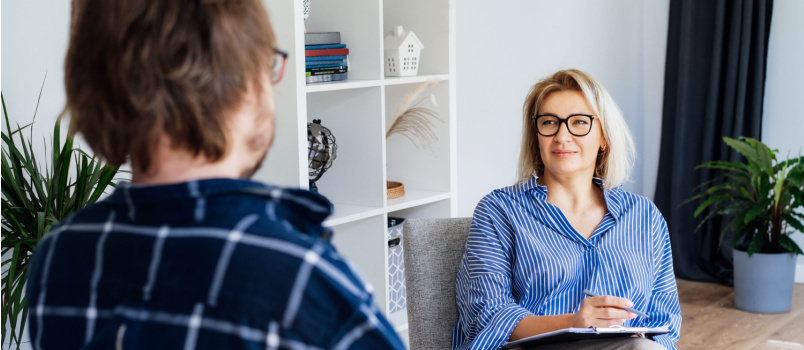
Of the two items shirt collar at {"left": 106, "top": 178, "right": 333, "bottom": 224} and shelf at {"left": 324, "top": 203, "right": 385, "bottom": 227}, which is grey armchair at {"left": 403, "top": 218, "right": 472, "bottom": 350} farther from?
shirt collar at {"left": 106, "top": 178, "right": 333, "bottom": 224}

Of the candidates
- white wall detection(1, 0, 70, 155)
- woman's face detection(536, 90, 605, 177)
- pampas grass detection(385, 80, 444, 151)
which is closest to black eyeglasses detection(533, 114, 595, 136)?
woman's face detection(536, 90, 605, 177)

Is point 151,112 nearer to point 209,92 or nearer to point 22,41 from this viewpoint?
point 209,92

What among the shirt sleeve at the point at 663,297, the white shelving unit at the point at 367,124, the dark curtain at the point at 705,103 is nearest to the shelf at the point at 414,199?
the white shelving unit at the point at 367,124

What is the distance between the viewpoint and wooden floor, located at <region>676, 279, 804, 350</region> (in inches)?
130

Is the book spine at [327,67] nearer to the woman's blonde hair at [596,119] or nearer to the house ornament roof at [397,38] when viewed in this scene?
the house ornament roof at [397,38]

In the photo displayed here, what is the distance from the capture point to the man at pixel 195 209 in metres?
0.57

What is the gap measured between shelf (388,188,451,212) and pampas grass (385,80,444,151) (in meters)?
0.15

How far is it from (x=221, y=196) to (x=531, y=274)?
1208 millimetres

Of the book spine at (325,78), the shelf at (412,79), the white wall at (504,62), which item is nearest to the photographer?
the book spine at (325,78)

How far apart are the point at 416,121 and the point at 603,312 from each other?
134 cm

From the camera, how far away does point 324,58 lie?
236 cm

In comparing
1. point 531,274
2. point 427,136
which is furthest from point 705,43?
point 531,274

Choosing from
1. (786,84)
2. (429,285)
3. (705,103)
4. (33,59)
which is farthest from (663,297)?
(786,84)

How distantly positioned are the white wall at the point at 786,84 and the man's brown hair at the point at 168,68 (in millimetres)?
4027
